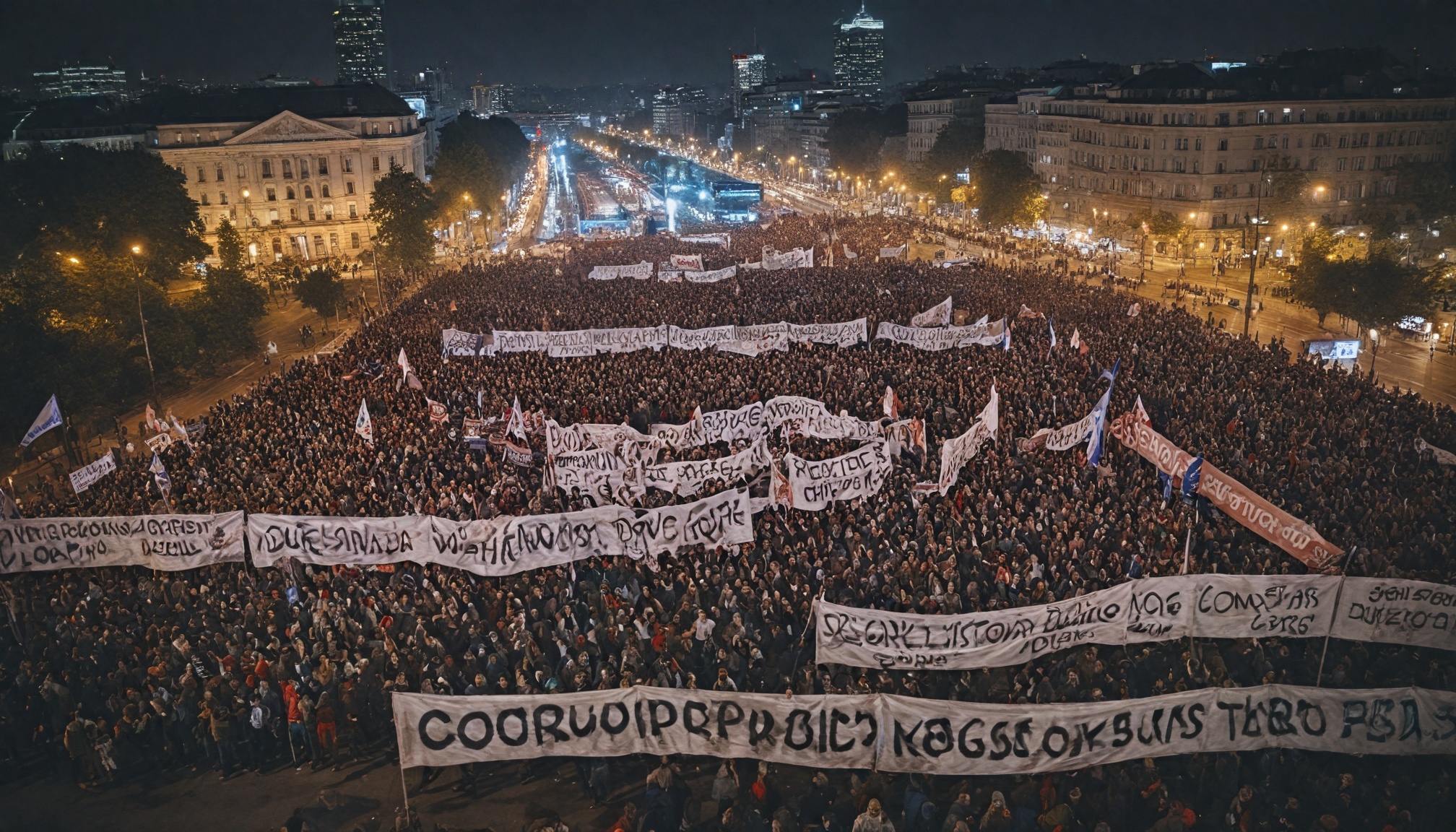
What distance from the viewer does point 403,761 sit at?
10.0m

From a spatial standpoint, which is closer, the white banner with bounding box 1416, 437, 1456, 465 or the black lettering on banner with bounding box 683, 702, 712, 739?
the black lettering on banner with bounding box 683, 702, 712, 739

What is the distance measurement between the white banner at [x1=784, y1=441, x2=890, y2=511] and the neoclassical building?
64759mm

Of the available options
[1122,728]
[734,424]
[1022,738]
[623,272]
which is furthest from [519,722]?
[623,272]

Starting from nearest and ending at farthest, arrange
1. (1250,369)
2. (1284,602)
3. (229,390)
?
(1284,602)
(1250,369)
(229,390)

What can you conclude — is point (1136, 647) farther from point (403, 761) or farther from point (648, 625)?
point (403, 761)

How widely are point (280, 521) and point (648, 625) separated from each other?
6.46 meters

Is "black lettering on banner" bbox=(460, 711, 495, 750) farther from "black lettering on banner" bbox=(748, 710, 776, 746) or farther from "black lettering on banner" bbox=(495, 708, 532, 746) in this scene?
"black lettering on banner" bbox=(748, 710, 776, 746)

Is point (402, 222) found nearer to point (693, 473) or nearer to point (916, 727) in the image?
point (693, 473)

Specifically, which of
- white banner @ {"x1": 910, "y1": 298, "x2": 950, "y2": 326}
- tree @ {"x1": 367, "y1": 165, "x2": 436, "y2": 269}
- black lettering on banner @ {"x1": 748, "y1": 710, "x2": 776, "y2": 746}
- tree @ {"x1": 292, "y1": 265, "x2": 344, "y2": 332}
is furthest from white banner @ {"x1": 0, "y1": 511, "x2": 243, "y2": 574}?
tree @ {"x1": 367, "y1": 165, "x2": 436, "y2": 269}

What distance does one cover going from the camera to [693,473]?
734 inches

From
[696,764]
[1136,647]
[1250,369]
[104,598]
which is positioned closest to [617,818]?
[696,764]

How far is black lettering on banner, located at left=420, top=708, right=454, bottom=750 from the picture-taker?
10078mm

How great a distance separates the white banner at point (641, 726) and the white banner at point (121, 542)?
788 cm

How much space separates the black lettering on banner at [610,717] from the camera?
10.3 m
